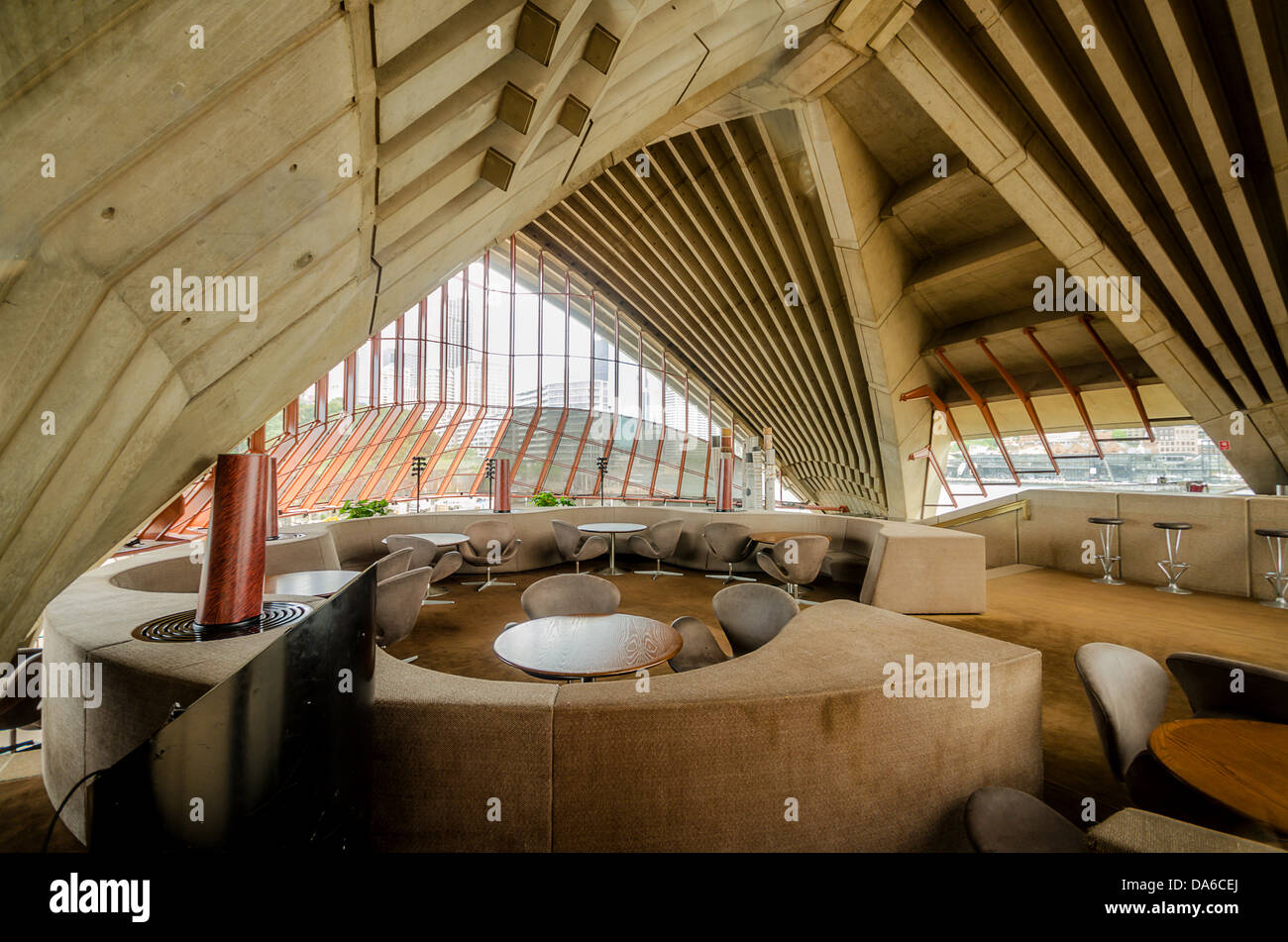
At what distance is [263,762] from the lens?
93 cm

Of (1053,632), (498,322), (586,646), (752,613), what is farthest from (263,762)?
(498,322)

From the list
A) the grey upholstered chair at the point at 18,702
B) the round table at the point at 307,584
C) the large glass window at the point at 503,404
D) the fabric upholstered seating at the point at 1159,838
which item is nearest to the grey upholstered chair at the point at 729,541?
the round table at the point at 307,584

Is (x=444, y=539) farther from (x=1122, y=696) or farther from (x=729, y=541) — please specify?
(x=1122, y=696)

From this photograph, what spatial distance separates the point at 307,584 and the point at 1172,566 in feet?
26.3

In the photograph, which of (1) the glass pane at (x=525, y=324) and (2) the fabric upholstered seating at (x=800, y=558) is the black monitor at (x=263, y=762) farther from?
(1) the glass pane at (x=525, y=324)

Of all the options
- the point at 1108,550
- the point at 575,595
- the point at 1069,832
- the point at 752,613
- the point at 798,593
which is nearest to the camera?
the point at 1069,832

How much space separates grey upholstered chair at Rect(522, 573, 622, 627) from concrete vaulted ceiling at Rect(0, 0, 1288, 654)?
2.02m

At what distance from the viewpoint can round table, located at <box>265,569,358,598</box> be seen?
9.59 ft

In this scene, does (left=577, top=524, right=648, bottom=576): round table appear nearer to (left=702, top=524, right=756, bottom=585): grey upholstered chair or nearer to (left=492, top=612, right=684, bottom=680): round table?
(left=702, top=524, right=756, bottom=585): grey upholstered chair

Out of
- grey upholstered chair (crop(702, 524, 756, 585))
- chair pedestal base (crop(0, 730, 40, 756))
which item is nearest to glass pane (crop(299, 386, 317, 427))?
chair pedestal base (crop(0, 730, 40, 756))

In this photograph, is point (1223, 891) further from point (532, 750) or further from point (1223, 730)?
point (532, 750)

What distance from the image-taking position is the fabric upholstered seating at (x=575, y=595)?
329cm

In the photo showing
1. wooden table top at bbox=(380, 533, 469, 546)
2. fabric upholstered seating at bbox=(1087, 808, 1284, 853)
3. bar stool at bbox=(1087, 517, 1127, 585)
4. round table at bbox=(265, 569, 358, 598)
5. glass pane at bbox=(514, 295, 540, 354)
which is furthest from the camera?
glass pane at bbox=(514, 295, 540, 354)

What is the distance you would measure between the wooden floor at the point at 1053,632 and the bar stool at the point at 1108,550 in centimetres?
21
